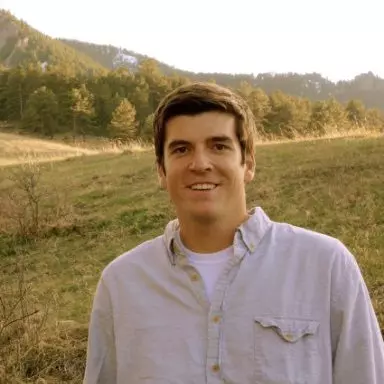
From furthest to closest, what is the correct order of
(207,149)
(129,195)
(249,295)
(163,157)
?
(129,195) < (163,157) < (207,149) < (249,295)

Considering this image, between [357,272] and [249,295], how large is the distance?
31 centimetres

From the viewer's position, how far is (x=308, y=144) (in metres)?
11.4

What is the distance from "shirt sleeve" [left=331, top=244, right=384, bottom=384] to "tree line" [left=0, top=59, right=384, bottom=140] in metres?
47.7

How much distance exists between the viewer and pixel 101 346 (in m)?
1.71

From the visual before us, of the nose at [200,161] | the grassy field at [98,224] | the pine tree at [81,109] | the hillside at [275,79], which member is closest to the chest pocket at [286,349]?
the nose at [200,161]

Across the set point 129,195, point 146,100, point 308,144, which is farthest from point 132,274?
point 146,100

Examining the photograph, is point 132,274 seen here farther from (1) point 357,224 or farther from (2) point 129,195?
(2) point 129,195

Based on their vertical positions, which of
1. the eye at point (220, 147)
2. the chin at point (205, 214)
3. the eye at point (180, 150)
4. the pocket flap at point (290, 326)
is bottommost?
the pocket flap at point (290, 326)

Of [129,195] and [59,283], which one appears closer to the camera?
[59,283]

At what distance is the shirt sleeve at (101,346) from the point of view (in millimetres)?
1697

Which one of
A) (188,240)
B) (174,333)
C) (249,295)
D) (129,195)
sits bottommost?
(129,195)

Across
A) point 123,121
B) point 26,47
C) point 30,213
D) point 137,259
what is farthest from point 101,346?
point 26,47

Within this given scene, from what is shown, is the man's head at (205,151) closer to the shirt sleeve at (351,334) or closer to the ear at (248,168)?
the ear at (248,168)

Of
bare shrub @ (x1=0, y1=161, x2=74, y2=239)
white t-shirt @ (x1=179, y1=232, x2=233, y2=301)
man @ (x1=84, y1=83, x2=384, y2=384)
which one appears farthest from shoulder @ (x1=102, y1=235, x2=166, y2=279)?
bare shrub @ (x1=0, y1=161, x2=74, y2=239)
